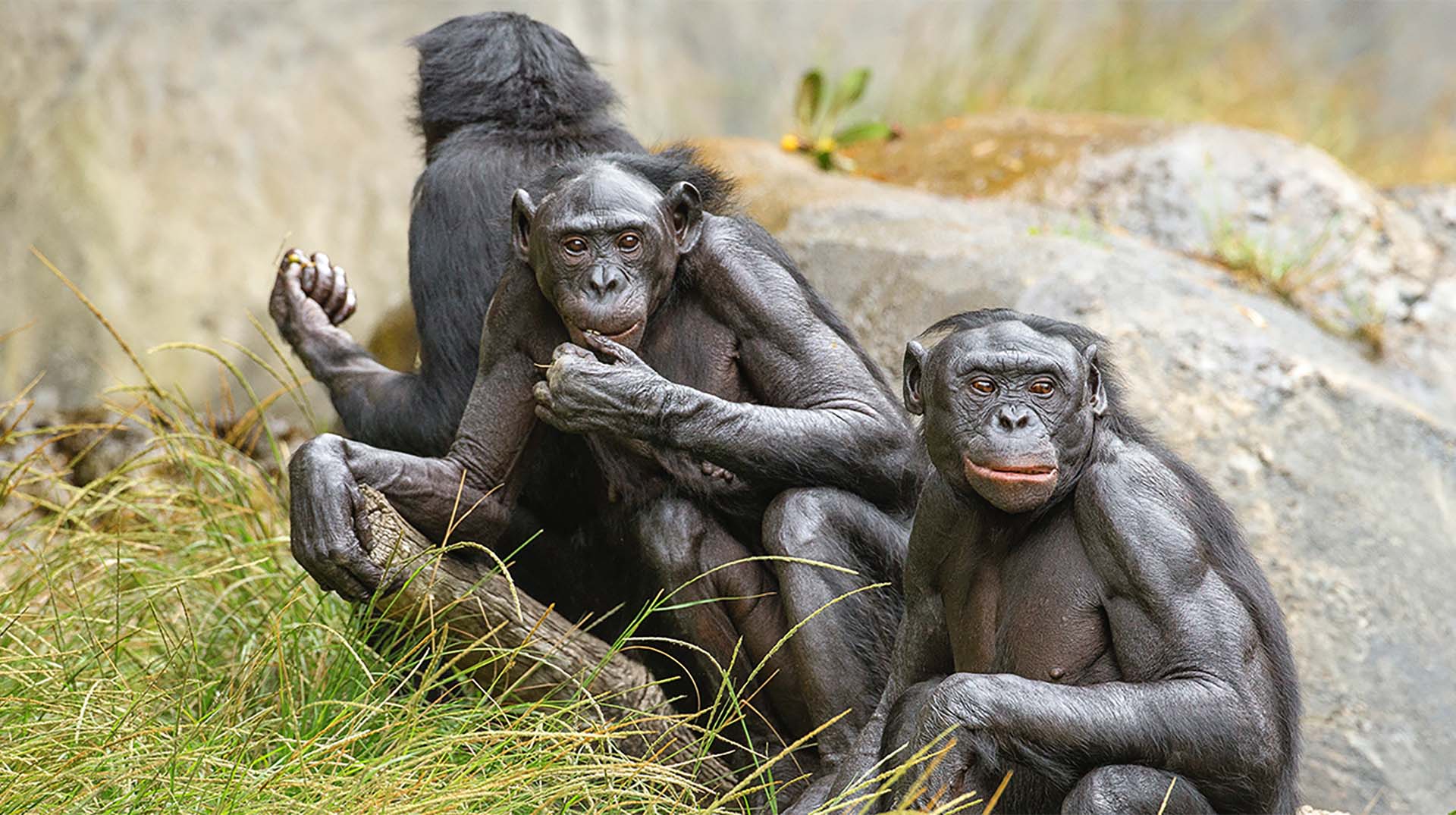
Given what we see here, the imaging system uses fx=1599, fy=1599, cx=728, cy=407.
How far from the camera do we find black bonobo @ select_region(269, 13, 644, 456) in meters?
4.64

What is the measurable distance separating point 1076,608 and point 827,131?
5.67 meters

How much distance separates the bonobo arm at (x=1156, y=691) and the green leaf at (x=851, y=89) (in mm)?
5401

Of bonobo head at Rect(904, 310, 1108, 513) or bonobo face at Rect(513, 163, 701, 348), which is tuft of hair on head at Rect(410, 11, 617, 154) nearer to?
bonobo face at Rect(513, 163, 701, 348)

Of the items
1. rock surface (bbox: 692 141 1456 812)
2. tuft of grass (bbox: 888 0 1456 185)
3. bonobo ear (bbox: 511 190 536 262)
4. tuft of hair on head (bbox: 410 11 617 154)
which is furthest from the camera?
tuft of grass (bbox: 888 0 1456 185)

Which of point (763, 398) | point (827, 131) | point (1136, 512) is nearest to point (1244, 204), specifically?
point (827, 131)

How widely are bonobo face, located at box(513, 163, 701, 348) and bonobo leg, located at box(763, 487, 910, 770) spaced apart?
0.59m

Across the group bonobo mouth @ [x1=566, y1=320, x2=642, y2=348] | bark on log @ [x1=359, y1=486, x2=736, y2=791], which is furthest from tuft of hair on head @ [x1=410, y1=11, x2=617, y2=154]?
bark on log @ [x1=359, y1=486, x2=736, y2=791]

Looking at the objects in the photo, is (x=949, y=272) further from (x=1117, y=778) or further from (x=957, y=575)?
(x=1117, y=778)

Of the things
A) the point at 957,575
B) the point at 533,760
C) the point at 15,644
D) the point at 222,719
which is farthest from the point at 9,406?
the point at 957,575

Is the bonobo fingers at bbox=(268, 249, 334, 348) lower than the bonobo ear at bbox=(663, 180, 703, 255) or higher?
lower

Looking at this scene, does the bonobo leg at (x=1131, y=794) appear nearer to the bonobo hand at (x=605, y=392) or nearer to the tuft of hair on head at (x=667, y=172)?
the bonobo hand at (x=605, y=392)

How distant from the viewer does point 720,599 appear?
4.04 m

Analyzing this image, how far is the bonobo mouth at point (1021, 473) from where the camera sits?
3066mm

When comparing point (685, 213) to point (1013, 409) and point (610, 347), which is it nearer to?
point (610, 347)
